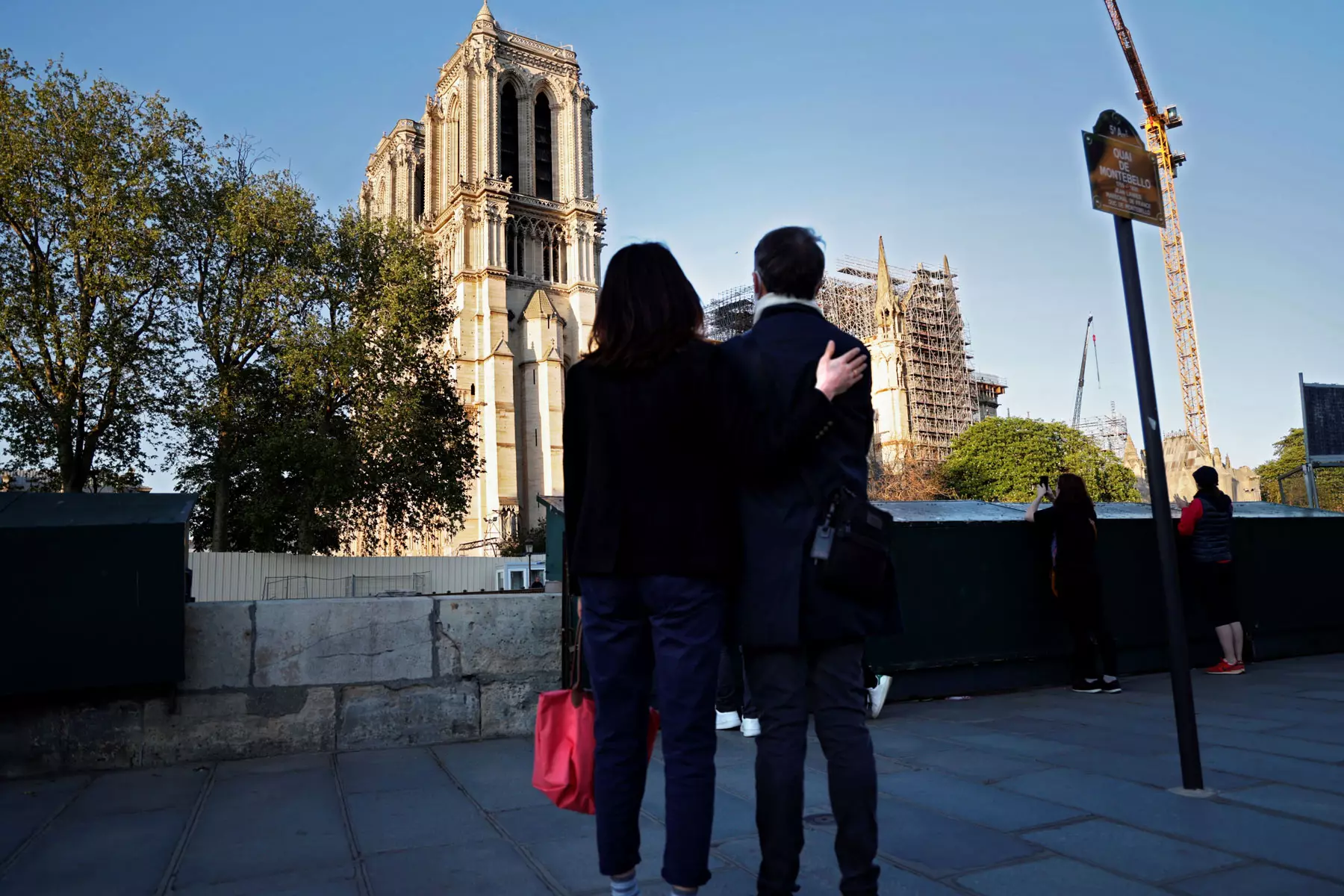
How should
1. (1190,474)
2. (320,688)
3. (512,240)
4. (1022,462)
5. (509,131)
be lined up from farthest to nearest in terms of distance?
(509,131) → (512,240) → (1022,462) → (1190,474) → (320,688)

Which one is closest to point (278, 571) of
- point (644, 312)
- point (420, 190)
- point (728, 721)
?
point (728, 721)

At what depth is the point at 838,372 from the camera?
96.2 inches

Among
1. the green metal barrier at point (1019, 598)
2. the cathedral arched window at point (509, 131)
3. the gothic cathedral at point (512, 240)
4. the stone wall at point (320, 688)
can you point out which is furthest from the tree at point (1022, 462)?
the stone wall at point (320, 688)

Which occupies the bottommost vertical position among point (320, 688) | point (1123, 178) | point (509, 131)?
point (320, 688)

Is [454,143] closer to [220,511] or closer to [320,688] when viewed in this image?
[220,511]

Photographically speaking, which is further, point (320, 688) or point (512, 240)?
point (512, 240)

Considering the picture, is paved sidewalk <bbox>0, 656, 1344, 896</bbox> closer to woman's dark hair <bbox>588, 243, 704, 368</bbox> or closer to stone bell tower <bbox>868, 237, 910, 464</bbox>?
woman's dark hair <bbox>588, 243, 704, 368</bbox>

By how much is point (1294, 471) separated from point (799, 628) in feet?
51.4

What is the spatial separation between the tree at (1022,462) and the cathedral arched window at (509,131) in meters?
33.9

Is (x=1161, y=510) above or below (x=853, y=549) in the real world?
above

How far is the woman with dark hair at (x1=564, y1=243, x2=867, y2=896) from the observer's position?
2.30 meters

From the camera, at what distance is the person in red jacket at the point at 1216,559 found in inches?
289

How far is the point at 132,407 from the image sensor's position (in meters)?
21.6

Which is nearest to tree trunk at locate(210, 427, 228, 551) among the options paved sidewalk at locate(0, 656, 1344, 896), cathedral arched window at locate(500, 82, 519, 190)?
paved sidewalk at locate(0, 656, 1344, 896)
